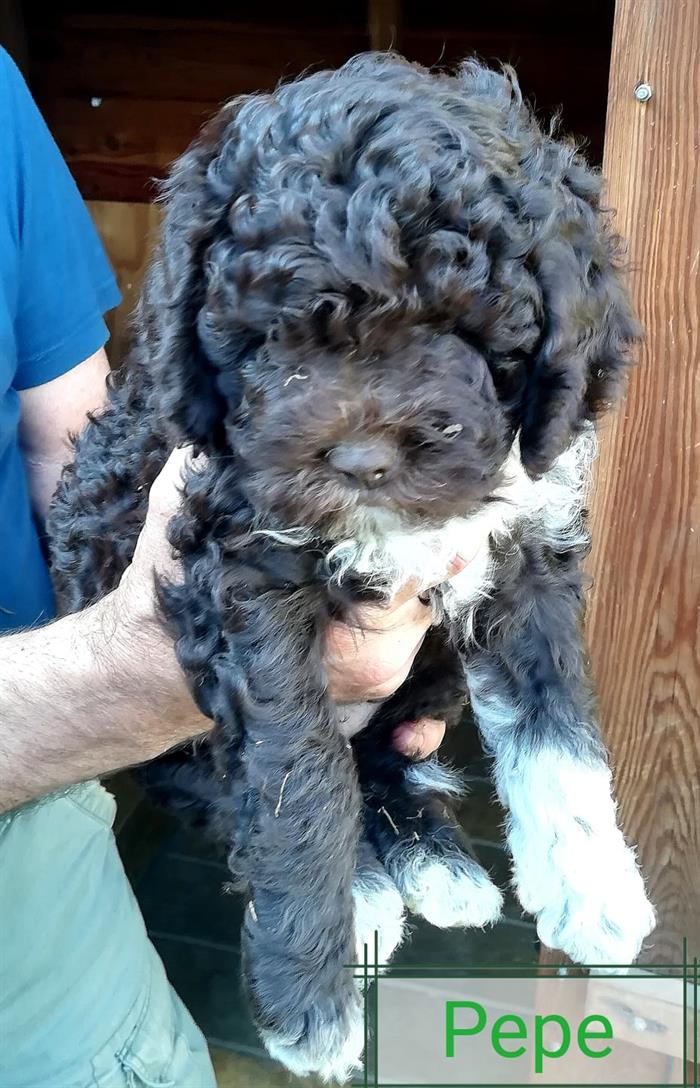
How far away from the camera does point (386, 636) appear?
208 centimetres

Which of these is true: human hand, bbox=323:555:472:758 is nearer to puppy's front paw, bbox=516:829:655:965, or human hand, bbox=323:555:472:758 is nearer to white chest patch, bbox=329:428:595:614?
white chest patch, bbox=329:428:595:614

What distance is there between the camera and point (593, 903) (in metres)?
2.21

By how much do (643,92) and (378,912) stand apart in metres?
2.31

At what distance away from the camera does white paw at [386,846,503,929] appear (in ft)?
8.75

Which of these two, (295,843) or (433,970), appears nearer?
(295,843)

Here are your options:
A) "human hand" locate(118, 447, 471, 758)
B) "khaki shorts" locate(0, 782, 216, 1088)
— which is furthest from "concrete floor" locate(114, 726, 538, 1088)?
"human hand" locate(118, 447, 471, 758)

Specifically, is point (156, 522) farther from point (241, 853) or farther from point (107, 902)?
point (107, 902)

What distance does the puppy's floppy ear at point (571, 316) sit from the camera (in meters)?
1.54

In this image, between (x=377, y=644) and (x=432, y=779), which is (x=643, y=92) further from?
(x=432, y=779)

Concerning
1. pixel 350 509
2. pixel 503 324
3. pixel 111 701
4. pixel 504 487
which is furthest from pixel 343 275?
pixel 111 701

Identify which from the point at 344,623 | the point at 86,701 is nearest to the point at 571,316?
the point at 344,623

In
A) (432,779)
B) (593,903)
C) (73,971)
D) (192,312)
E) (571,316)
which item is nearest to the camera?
(571,316)

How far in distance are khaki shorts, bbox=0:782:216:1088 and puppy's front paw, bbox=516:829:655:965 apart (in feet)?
4.26

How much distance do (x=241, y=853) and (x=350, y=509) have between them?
90 cm
